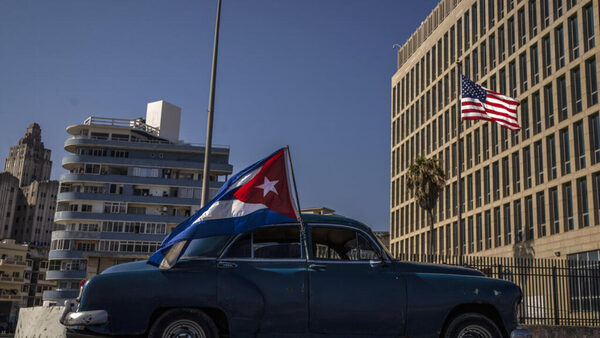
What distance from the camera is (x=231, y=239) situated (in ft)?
26.0

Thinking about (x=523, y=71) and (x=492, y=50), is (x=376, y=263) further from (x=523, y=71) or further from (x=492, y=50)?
(x=492, y=50)

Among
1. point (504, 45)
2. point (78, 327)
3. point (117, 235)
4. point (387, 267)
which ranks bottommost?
point (78, 327)

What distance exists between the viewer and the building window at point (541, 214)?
4169cm

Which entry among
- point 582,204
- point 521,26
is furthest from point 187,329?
point 521,26

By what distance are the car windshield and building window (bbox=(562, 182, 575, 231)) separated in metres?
35.5

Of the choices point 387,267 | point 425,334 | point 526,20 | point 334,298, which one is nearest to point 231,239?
point 334,298

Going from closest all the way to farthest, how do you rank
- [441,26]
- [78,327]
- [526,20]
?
[78,327], [526,20], [441,26]

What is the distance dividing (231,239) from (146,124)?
81767mm

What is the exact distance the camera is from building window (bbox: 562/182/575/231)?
38.8 m

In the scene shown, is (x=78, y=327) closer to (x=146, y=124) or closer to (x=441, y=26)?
(x=441, y=26)

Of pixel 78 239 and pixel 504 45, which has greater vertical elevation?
pixel 504 45

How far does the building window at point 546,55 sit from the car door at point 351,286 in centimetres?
3903

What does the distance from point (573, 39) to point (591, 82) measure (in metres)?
3.73

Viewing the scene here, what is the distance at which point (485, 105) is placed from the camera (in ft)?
93.9
